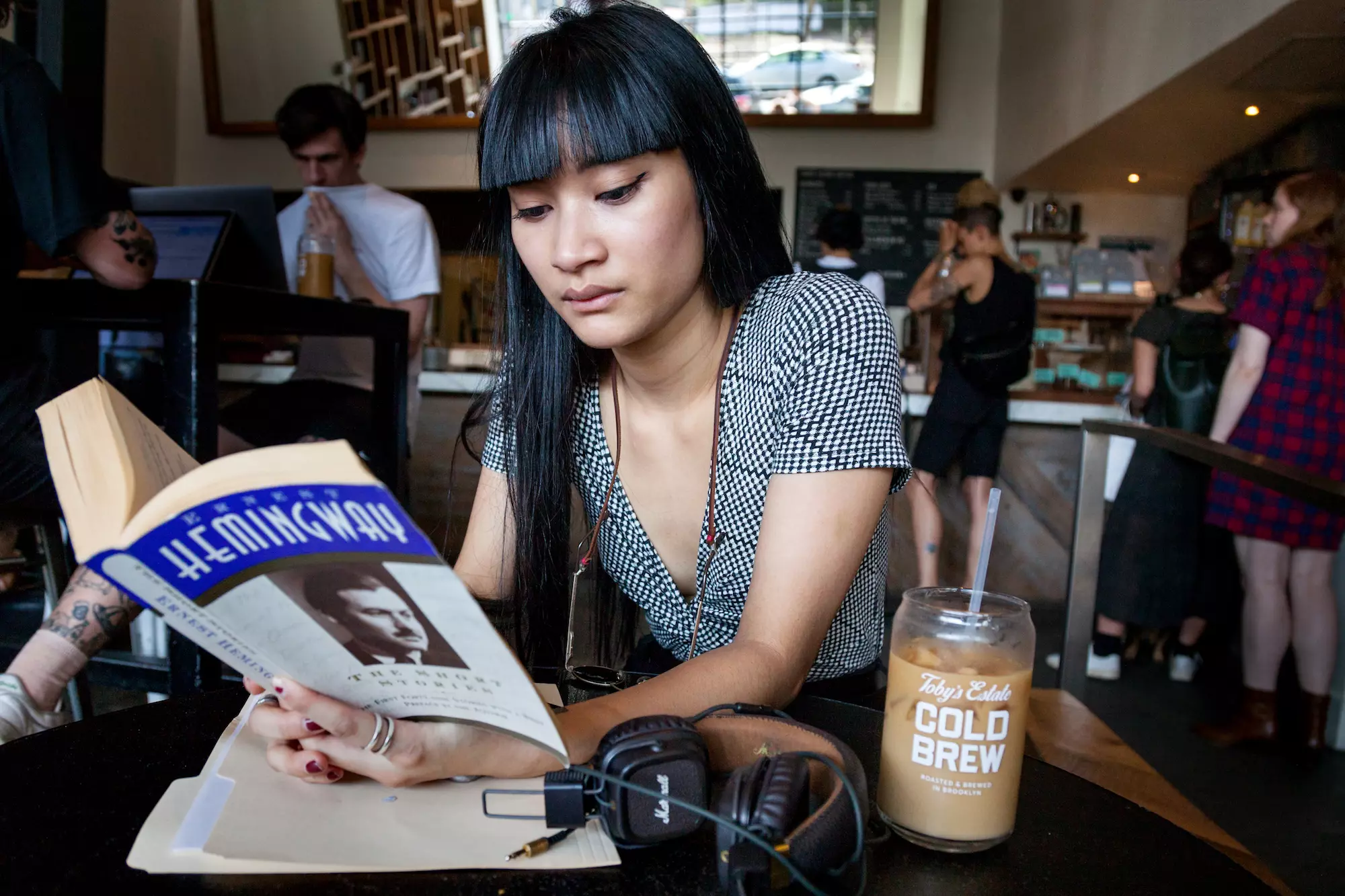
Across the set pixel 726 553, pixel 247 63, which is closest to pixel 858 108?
pixel 247 63

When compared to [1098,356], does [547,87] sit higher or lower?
higher

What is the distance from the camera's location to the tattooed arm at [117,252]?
5.23 ft

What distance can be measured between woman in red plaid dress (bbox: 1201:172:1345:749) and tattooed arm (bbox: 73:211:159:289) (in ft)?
6.15

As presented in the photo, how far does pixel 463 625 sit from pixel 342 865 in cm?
14

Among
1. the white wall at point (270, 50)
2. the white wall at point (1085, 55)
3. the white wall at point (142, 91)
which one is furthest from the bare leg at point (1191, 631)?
the white wall at point (142, 91)

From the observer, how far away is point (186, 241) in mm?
2197

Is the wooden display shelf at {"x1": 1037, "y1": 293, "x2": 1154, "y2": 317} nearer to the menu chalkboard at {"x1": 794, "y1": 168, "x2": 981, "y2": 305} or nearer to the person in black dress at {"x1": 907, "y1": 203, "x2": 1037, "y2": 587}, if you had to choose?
the menu chalkboard at {"x1": 794, "y1": 168, "x2": 981, "y2": 305}

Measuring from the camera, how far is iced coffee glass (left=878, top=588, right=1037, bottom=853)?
518 millimetres

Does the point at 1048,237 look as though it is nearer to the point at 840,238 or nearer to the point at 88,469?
the point at 840,238

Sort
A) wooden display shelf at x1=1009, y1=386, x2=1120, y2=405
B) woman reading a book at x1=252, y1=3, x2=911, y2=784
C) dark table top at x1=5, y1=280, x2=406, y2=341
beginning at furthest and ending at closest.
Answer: wooden display shelf at x1=1009, y1=386, x2=1120, y2=405
dark table top at x1=5, y1=280, x2=406, y2=341
woman reading a book at x1=252, y1=3, x2=911, y2=784

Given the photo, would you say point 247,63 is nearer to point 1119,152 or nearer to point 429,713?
point 1119,152

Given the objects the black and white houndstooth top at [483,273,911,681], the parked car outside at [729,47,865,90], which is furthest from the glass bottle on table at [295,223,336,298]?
the parked car outside at [729,47,865,90]

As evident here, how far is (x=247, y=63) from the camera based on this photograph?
5.16m

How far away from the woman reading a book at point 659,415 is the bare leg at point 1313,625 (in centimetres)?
127
